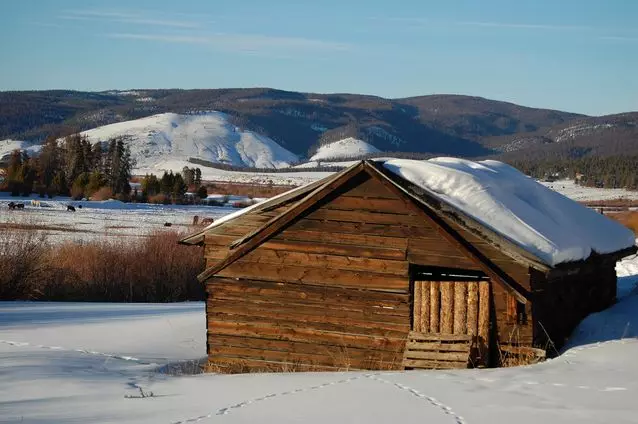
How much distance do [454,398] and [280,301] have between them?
5994mm

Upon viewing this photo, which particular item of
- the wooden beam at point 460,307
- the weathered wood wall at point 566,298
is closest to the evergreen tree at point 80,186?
the weathered wood wall at point 566,298

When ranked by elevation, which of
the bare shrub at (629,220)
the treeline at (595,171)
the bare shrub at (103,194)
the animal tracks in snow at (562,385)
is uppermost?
the treeline at (595,171)

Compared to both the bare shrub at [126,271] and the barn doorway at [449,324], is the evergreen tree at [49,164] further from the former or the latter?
the barn doorway at [449,324]

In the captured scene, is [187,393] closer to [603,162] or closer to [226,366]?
[226,366]

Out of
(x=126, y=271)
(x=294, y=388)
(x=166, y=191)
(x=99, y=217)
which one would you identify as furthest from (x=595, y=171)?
(x=294, y=388)

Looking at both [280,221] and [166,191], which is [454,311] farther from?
[166,191]

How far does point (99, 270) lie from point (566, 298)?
18.8 m

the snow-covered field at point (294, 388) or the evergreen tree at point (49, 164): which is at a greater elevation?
the evergreen tree at point (49, 164)

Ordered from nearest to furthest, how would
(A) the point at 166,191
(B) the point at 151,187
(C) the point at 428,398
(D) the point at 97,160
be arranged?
(C) the point at 428,398, (A) the point at 166,191, (B) the point at 151,187, (D) the point at 97,160

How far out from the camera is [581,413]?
10.5m

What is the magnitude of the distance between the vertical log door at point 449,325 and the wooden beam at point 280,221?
87.6 inches

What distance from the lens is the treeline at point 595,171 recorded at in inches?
4216

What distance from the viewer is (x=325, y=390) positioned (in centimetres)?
1239

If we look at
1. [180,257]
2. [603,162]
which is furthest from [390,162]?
[603,162]
